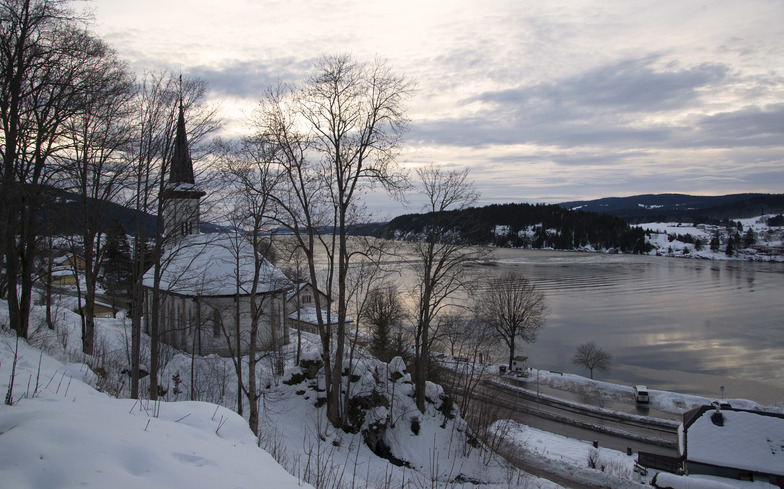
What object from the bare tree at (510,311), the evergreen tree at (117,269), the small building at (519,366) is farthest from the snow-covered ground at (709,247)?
the evergreen tree at (117,269)

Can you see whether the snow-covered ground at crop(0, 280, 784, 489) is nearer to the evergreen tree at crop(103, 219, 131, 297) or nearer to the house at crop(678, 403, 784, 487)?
the house at crop(678, 403, 784, 487)

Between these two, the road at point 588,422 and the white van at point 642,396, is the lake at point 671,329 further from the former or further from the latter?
the road at point 588,422

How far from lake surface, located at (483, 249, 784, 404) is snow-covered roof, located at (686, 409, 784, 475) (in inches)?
442

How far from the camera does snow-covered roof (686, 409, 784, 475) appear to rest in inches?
706

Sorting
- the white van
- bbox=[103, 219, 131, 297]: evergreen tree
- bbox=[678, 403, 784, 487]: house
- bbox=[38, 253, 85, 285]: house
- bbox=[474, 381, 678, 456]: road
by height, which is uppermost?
bbox=[38, 253, 85, 285]: house

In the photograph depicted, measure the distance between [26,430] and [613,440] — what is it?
25921 mm

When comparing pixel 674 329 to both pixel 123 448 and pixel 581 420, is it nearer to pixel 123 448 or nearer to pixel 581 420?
pixel 581 420

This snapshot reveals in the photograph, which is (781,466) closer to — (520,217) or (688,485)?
(688,485)

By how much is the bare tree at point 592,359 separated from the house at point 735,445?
43.3 feet

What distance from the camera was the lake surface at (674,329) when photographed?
105 feet

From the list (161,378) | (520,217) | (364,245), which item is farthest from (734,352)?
(520,217)

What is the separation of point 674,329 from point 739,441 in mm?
27186

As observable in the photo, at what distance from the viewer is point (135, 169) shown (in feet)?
37.7

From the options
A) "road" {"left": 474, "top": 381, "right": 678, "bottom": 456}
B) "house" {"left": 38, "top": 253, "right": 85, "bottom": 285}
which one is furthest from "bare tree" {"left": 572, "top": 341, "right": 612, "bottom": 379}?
"house" {"left": 38, "top": 253, "right": 85, "bottom": 285}
